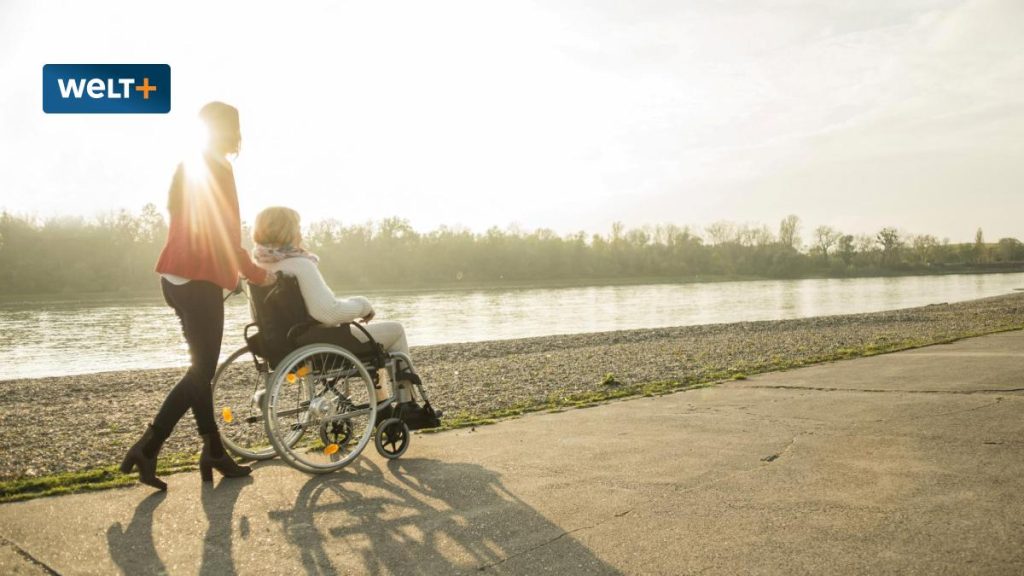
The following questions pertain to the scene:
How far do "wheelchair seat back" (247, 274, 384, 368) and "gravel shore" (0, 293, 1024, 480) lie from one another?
1605mm

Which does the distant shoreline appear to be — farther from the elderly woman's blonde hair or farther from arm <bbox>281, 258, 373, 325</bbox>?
arm <bbox>281, 258, 373, 325</bbox>

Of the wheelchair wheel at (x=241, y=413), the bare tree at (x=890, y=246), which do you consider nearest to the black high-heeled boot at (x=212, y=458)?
the wheelchair wheel at (x=241, y=413)

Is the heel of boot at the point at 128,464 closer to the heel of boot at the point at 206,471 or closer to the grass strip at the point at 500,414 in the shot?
the grass strip at the point at 500,414

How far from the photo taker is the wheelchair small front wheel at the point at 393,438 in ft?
14.7

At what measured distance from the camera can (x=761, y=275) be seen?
392ft

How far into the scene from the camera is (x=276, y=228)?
4.33 metres

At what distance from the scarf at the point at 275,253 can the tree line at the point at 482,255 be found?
80337mm

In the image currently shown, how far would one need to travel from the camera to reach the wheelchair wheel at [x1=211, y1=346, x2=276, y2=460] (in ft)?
14.7

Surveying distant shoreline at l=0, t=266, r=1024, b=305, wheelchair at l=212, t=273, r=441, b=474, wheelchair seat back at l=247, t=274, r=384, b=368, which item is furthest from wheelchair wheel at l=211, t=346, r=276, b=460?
distant shoreline at l=0, t=266, r=1024, b=305

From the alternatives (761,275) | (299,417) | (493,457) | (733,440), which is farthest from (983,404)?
(761,275)

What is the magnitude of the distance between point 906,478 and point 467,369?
914cm

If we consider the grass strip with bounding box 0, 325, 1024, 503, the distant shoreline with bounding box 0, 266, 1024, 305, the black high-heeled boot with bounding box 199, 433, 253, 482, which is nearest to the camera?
the grass strip with bounding box 0, 325, 1024, 503

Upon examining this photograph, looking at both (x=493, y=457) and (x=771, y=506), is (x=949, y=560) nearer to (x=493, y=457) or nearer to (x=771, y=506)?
(x=771, y=506)

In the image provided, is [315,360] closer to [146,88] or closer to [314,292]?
[314,292]
